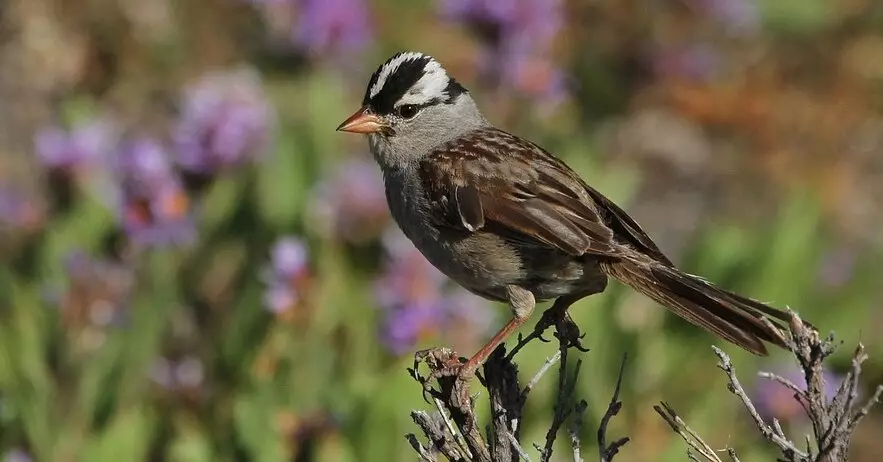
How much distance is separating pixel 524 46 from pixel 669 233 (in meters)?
1.88

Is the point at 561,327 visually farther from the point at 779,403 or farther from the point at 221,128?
the point at 221,128

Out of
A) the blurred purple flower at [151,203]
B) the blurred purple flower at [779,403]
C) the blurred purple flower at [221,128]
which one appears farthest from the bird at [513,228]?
the blurred purple flower at [779,403]

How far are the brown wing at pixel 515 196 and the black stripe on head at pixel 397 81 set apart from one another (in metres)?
0.30

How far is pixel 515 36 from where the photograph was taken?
6574 millimetres

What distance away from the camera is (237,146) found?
19.3ft

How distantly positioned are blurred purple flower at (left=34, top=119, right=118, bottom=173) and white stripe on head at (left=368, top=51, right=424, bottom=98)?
2.14 meters

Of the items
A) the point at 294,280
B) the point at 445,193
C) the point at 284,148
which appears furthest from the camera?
the point at 284,148

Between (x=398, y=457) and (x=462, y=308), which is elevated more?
(x=462, y=308)

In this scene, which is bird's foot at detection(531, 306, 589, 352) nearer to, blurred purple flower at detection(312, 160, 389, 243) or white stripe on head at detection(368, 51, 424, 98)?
white stripe on head at detection(368, 51, 424, 98)

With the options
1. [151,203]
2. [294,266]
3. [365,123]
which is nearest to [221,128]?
[151,203]

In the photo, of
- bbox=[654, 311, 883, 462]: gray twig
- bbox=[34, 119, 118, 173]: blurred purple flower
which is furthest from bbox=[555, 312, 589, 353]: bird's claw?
bbox=[34, 119, 118, 173]: blurred purple flower

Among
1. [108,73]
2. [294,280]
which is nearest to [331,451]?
[294,280]

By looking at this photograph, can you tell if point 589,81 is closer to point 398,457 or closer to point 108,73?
point 108,73

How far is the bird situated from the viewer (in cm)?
337
